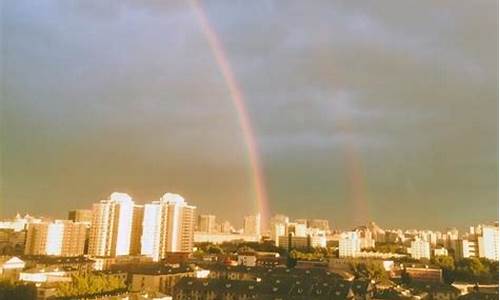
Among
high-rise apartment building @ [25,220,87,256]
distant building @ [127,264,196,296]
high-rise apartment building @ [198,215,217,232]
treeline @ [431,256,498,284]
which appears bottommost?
distant building @ [127,264,196,296]

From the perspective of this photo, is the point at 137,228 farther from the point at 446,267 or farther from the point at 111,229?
the point at 446,267

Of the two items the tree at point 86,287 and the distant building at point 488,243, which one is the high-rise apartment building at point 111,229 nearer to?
the tree at point 86,287

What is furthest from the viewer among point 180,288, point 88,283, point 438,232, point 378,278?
point 438,232

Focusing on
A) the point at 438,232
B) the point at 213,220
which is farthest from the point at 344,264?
the point at 213,220

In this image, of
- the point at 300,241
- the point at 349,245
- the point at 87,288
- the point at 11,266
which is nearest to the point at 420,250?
the point at 349,245

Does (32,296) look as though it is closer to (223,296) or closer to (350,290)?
(223,296)

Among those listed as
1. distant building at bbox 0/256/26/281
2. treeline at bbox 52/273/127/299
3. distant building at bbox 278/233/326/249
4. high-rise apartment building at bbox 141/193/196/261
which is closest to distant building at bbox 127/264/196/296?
treeline at bbox 52/273/127/299

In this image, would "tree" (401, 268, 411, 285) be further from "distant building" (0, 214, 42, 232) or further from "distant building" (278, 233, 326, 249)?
"distant building" (0, 214, 42, 232)

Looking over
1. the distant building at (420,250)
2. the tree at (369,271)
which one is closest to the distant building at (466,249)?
the distant building at (420,250)
